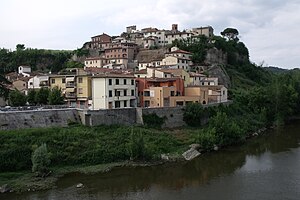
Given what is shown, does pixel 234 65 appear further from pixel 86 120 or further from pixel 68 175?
pixel 68 175

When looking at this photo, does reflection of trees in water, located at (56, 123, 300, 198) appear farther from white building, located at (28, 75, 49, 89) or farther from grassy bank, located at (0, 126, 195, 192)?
white building, located at (28, 75, 49, 89)

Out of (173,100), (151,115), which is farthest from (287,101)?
(151,115)

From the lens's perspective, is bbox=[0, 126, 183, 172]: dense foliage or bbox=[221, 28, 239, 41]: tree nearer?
bbox=[0, 126, 183, 172]: dense foliage

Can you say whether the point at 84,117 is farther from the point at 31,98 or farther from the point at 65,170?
the point at 31,98

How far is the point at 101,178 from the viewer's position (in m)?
23.5

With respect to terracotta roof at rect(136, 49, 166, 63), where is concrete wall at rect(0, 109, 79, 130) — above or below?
below

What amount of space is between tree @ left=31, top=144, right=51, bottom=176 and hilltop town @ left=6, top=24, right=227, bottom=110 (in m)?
10.5

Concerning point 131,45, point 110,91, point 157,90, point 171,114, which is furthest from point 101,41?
point 171,114

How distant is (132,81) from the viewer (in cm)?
3647

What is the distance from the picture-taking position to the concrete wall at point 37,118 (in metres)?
27.3

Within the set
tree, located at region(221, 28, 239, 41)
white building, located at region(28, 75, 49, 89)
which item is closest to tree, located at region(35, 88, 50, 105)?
white building, located at region(28, 75, 49, 89)

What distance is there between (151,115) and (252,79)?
41.7 metres

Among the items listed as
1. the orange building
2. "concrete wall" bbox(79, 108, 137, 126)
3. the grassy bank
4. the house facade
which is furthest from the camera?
the house facade

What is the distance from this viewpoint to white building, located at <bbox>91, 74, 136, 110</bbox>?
109 ft
